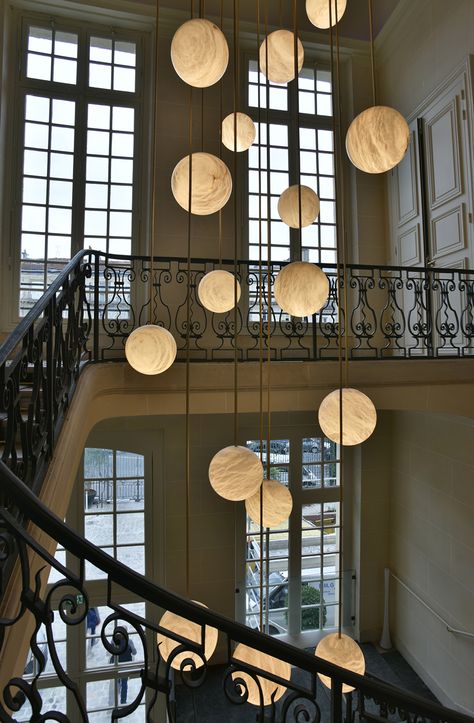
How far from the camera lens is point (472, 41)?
4.59m

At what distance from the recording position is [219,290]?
2123mm

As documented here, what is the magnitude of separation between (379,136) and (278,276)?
0.60 meters

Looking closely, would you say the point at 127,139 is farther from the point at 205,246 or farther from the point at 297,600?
the point at 297,600

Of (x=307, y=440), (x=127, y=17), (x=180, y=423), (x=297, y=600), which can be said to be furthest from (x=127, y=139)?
(x=297, y=600)

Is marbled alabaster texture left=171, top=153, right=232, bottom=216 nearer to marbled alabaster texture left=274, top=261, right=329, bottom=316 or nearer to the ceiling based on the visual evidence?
marbled alabaster texture left=274, top=261, right=329, bottom=316

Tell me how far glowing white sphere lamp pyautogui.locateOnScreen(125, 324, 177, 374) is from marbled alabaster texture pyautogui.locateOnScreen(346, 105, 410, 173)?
111 centimetres

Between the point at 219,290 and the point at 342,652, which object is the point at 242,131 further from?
the point at 342,652

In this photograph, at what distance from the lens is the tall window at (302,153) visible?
6.18 m

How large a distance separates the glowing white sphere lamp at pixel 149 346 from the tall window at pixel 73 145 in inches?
154

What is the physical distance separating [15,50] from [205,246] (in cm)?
327

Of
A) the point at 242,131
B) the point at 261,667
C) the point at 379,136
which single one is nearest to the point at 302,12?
the point at 242,131

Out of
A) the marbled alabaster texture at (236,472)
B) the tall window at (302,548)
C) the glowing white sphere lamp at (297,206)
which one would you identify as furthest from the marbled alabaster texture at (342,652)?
the tall window at (302,548)

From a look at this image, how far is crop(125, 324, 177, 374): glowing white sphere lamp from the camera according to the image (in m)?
2.11

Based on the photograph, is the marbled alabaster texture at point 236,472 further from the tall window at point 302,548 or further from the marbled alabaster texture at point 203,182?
the tall window at point 302,548
